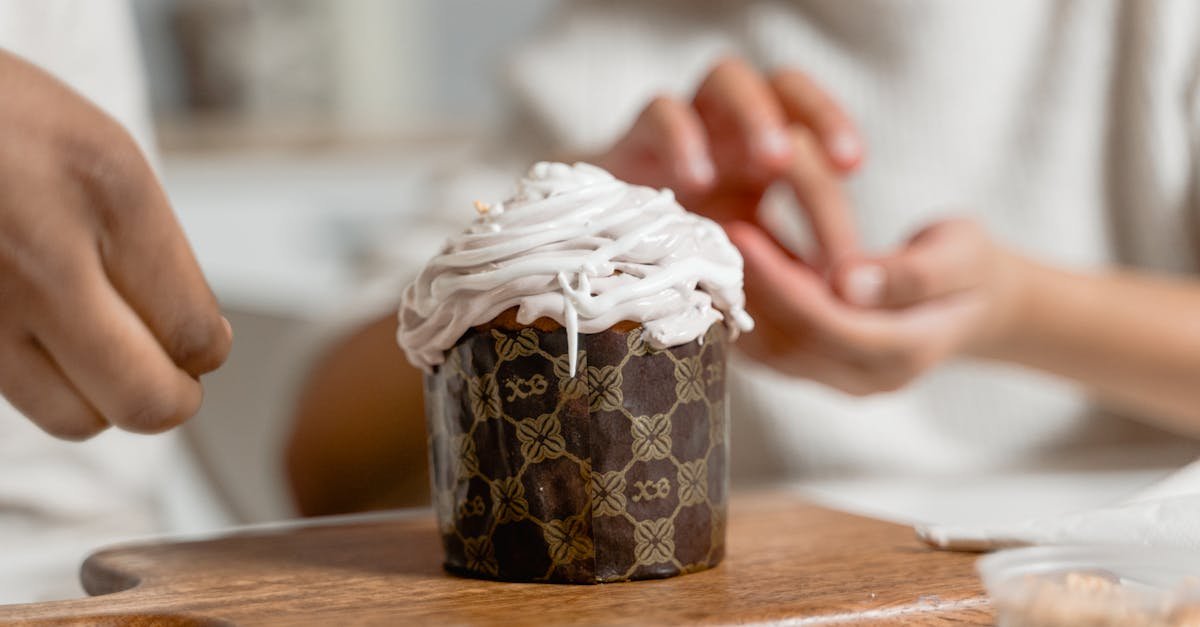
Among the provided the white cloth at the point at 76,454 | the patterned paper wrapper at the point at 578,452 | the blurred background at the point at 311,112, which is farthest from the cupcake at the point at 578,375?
the blurred background at the point at 311,112

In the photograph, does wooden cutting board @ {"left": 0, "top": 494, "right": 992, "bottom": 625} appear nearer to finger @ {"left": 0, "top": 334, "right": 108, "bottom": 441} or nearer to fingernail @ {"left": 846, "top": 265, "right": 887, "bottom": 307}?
finger @ {"left": 0, "top": 334, "right": 108, "bottom": 441}

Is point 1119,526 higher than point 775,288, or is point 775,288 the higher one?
point 775,288

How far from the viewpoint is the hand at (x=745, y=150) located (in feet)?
2.61

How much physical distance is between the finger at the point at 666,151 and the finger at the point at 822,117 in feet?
0.31

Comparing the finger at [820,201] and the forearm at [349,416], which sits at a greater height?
the finger at [820,201]

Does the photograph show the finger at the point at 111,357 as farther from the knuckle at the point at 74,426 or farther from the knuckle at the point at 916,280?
the knuckle at the point at 916,280

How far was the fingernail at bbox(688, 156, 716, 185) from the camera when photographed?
0.78m

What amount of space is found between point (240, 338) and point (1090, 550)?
131cm

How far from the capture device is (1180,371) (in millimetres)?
986

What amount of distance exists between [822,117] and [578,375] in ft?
1.35

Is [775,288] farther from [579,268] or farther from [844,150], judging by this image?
[579,268]

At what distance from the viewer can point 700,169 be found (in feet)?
2.58

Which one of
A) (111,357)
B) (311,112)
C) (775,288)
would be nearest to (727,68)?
(775,288)

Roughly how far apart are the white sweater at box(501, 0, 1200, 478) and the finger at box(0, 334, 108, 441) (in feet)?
2.33
